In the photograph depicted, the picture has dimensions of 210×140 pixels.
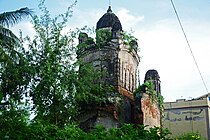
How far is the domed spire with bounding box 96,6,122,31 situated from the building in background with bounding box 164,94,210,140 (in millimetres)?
18026

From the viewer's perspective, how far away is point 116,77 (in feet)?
64.4

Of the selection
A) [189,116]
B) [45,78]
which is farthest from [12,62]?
[189,116]

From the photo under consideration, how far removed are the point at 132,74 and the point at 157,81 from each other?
1.99 m

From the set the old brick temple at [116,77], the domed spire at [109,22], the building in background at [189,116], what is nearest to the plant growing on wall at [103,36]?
the old brick temple at [116,77]

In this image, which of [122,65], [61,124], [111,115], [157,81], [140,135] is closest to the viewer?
[140,135]

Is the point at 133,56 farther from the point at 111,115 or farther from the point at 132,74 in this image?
the point at 111,115

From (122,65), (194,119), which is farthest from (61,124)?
(194,119)

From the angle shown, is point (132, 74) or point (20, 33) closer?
point (20, 33)

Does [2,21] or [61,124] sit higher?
[2,21]

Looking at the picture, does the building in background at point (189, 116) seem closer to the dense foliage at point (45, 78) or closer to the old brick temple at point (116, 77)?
the old brick temple at point (116, 77)

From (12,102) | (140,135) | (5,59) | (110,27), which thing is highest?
(110,27)

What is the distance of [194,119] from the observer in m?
37.3

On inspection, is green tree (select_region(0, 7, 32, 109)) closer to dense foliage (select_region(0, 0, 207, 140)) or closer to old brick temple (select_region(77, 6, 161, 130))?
dense foliage (select_region(0, 0, 207, 140))

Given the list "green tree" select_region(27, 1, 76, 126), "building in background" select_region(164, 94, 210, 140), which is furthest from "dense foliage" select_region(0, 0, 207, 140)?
"building in background" select_region(164, 94, 210, 140)
